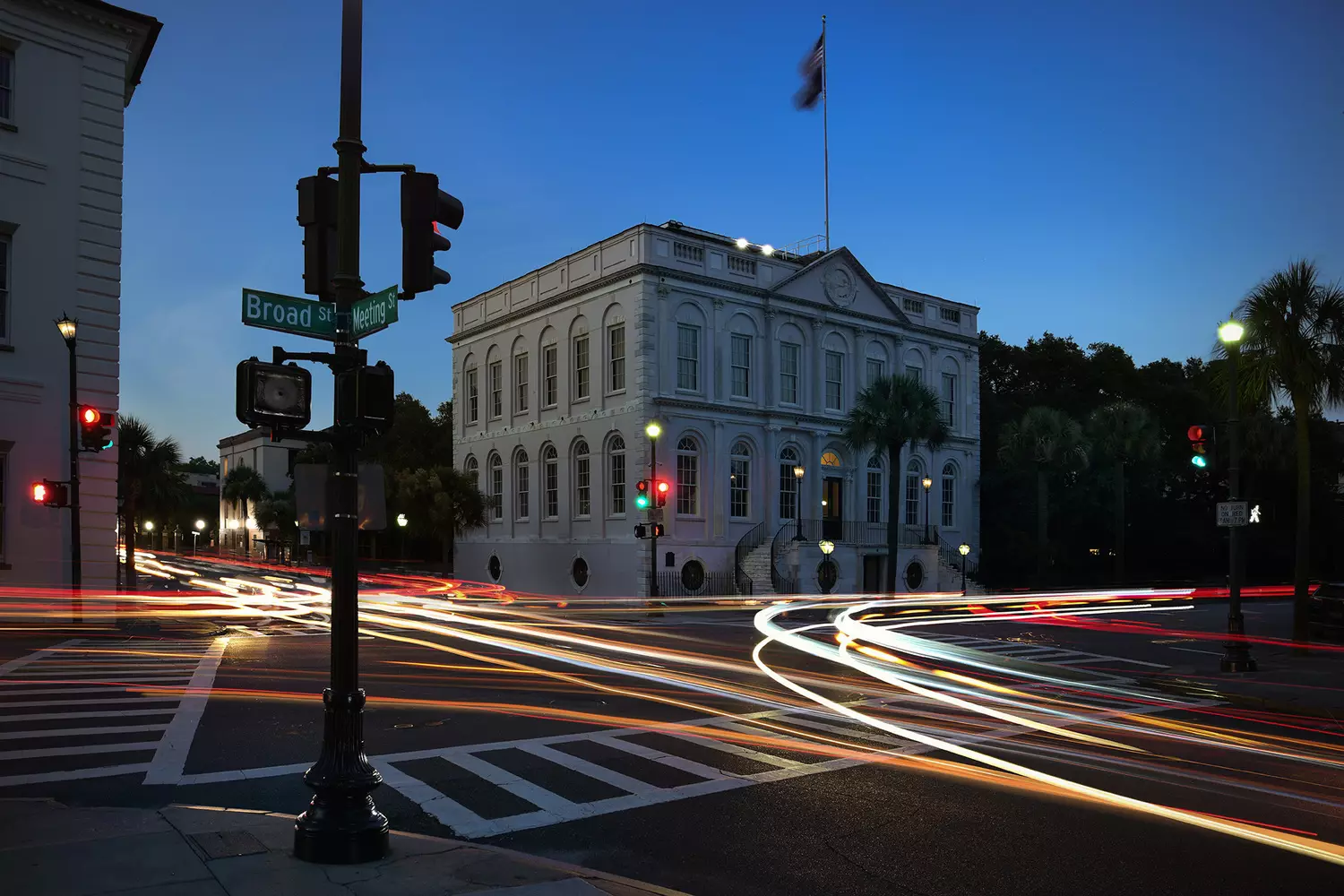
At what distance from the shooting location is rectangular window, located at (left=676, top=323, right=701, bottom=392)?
45.1 m

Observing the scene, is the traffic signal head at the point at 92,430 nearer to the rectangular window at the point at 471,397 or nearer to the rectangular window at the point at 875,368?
the rectangular window at the point at 471,397

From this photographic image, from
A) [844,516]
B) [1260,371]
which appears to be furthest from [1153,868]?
[844,516]

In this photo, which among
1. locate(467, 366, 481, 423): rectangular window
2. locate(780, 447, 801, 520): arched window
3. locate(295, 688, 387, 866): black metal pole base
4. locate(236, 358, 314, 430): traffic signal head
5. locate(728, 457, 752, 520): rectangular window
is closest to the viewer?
locate(295, 688, 387, 866): black metal pole base

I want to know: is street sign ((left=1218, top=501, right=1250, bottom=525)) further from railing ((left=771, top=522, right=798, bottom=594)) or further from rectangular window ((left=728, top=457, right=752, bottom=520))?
rectangular window ((left=728, top=457, right=752, bottom=520))

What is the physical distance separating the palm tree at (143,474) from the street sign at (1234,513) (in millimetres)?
43582

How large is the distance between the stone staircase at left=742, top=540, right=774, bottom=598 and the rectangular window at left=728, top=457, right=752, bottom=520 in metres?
1.87

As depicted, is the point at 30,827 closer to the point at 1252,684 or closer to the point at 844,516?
the point at 1252,684

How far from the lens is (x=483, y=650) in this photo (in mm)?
20016

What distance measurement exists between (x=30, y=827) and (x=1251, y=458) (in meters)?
59.7

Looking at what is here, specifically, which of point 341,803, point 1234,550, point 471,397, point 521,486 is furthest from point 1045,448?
point 341,803

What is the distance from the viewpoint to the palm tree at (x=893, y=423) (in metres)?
44.5

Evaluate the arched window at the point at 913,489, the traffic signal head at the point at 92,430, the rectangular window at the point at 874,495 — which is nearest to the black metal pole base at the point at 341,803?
the traffic signal head at the point at 92,430

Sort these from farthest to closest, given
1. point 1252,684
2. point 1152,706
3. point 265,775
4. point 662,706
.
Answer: point 1252,684 < point 1152,706 < point 662,706 < point 265,775

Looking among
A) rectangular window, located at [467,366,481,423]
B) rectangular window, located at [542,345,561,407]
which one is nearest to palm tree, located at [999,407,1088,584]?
rectangular window, located at [542,345,561,407]
